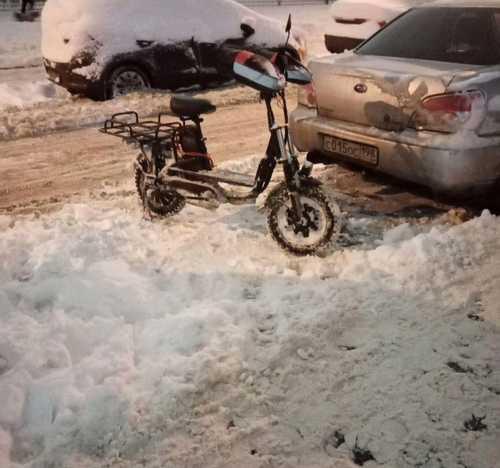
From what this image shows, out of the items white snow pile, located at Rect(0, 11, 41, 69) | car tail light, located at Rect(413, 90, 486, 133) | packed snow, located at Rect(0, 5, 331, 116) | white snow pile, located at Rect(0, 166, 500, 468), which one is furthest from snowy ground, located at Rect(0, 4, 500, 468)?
white snow pile, located at Rect(0, 11, 41, 69)

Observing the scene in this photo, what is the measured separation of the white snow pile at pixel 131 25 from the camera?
867cm

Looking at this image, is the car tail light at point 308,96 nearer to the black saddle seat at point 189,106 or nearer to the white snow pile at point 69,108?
the black saddle seat at point 189,106

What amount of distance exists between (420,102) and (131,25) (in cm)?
629

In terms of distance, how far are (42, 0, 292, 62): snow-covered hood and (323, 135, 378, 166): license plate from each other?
16.7ft

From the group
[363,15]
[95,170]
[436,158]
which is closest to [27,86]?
[95,170]

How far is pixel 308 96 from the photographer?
5223 mm

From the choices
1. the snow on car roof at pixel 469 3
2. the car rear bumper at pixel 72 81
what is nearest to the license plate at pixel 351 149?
the snow on car roof at pixel 469 3

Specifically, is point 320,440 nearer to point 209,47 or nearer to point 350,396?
point 350,396

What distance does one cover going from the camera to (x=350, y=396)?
9.63ft

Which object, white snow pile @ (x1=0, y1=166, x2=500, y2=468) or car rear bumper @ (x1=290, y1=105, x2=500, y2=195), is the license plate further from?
white snow pile @ (x1=0, y1=166, x2=500, y2=468)

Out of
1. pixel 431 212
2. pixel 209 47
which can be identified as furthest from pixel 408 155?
pixel 209 47

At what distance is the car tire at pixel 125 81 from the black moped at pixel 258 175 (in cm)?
436

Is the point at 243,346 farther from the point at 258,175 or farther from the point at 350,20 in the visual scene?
the point at 350,20

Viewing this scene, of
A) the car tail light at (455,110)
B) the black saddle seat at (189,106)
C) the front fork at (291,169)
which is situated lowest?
the front fork at (291,169)
